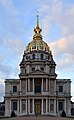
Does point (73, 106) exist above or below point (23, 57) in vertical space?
below

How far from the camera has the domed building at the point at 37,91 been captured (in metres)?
85.3

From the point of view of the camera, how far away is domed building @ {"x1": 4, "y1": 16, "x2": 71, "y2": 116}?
85312 millimetres

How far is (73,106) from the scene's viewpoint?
97438mm

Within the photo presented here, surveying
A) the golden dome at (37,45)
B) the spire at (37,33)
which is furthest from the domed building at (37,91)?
the spire at (37,33)

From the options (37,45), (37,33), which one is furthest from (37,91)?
(37,33)

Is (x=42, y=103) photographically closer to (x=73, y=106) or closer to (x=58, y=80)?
(x=58, y=80)

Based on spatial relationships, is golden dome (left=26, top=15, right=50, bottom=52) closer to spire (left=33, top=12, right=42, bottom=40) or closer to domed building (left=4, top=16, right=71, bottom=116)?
spire (left=33, top=12, right=42, bottom=40)

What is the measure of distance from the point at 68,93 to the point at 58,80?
4287mm

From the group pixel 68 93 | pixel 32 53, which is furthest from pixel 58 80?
pixel 32 53

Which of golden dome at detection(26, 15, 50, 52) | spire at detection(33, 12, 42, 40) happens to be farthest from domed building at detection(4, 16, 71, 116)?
spire at detection(33, 12, 42, 40)

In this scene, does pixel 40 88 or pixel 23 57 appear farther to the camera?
pixel 23 57

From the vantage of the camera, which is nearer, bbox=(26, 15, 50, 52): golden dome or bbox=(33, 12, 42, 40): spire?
bbox=(26, 15, 50, 52): golden dome

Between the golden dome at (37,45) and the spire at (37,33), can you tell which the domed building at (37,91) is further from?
the spire at (37,33)

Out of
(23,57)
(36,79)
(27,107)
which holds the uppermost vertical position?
(23,57)
